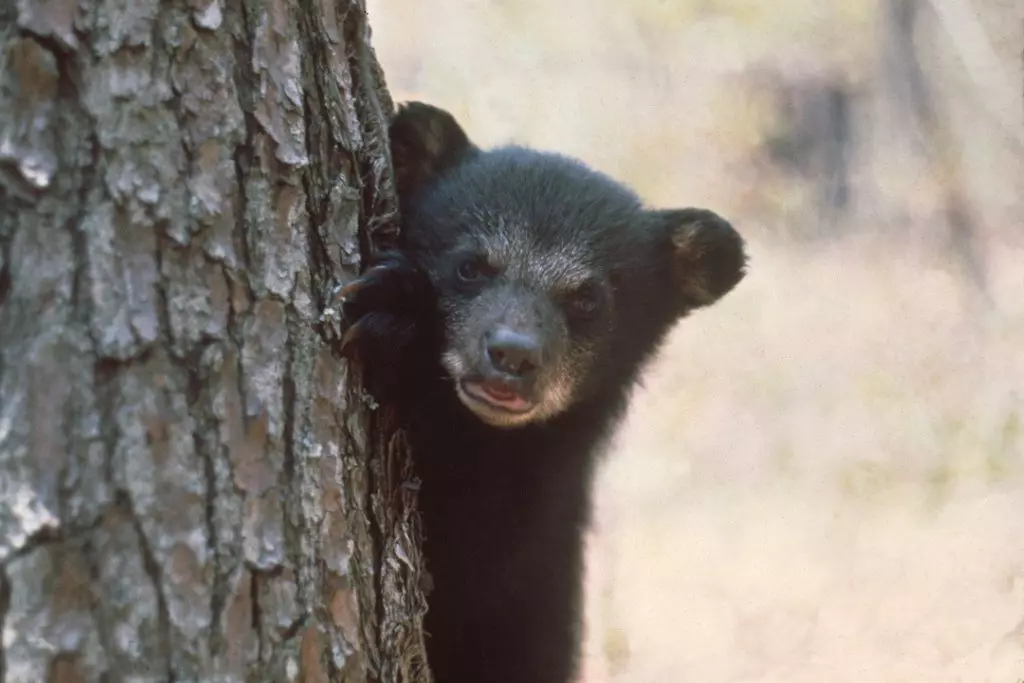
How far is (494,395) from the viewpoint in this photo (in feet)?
8.53

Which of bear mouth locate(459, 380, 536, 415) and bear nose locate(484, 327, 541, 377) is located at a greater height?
bear nose locate(484, 327, 541, 377)

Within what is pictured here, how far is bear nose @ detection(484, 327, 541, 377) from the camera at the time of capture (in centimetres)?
258

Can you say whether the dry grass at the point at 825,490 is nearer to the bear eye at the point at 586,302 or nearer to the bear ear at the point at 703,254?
the bear ear at the point at 703,254

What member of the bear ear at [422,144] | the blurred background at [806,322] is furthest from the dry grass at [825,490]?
the bear ear at [422,144]

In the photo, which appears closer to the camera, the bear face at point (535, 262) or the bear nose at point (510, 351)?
the bear nose at point (510, 351)

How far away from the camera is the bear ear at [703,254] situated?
129 inches

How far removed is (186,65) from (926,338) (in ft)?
17.6

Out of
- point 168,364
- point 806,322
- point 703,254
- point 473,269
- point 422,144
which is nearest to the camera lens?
point 168,364

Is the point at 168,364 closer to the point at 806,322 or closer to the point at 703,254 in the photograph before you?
the point at 703,254

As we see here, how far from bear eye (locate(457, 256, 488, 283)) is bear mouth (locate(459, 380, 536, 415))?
1.35ft

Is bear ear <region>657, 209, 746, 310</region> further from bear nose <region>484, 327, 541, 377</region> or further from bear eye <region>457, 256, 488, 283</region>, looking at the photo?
bear nose <region>484, 327, 541, 377</region>

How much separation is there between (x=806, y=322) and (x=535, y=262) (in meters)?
3.79

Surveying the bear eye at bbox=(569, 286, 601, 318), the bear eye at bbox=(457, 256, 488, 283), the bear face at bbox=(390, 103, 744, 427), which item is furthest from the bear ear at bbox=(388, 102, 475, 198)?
the bear eye at bbox=(569, 286, 601, 318)

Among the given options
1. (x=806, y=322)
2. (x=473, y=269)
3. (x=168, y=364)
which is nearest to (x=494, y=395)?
(x=473, y=269)
